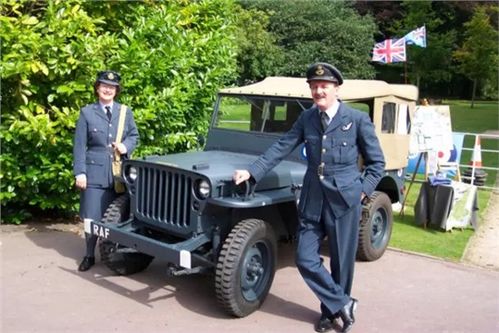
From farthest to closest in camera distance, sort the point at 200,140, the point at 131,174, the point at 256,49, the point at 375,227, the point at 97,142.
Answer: the point at 256,49, the point at 200,140, the point at 375,227, the point at 97,142, the point at 131,174

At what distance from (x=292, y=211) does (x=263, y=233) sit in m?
0.61

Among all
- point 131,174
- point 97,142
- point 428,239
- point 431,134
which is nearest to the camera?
point 131,174

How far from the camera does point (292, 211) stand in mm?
5195

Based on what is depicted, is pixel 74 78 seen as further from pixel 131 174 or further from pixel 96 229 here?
pixel 96 229

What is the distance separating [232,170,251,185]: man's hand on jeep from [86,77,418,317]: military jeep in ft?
0.28

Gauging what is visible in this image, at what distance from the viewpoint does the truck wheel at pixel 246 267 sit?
14.5ft

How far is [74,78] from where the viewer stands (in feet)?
22.1

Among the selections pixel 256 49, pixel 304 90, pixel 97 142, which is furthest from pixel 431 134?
pixel 256 49

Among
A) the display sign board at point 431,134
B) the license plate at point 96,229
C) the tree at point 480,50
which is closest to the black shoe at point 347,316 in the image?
the license plate at point 96,229

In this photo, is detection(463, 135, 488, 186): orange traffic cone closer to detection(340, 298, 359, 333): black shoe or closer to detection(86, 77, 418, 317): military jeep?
detection(86, 77, 418, 317): military jeep

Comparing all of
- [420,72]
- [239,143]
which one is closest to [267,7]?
[420,72]

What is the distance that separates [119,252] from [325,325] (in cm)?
194

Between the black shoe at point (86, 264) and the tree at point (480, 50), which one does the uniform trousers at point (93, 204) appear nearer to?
the black shoe at point (86, 264)

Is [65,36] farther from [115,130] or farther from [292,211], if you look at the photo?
[292,211]
